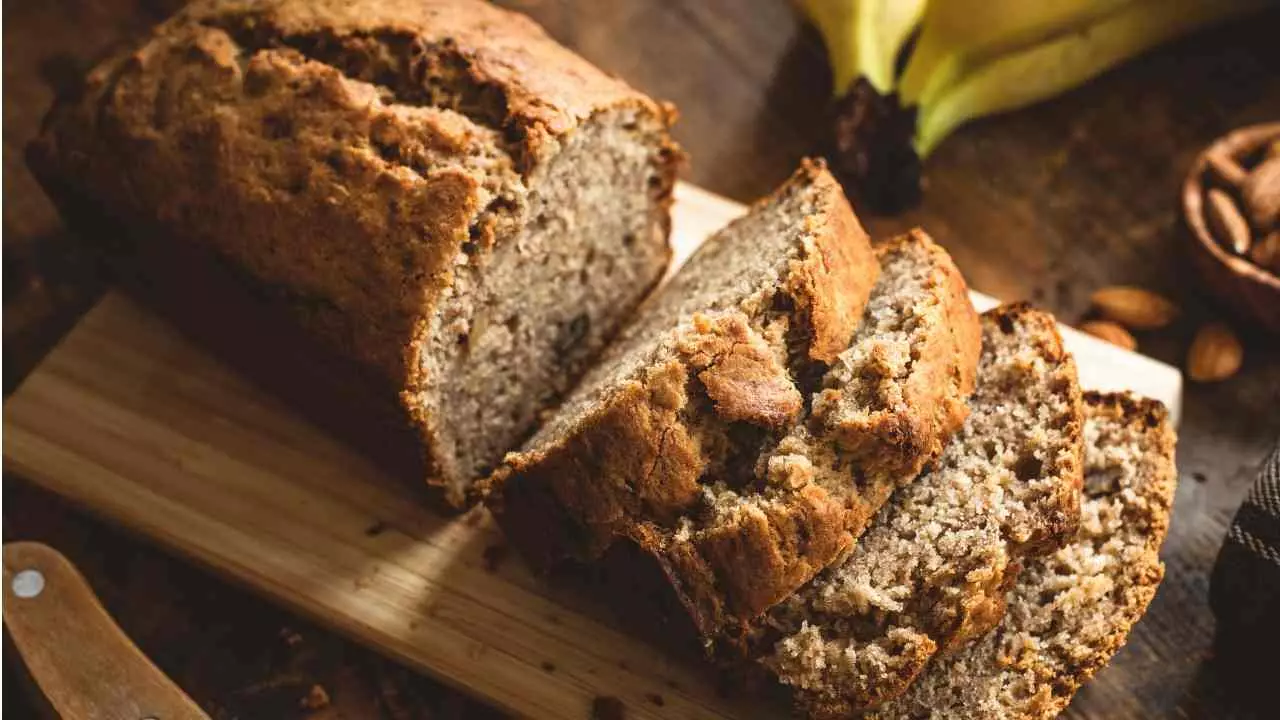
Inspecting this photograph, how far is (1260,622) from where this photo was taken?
291 cm

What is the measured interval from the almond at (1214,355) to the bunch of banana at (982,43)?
3.06 ft

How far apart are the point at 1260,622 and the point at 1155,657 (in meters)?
0.29

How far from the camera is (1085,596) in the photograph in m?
2.79

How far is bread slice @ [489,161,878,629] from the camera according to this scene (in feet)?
8.48

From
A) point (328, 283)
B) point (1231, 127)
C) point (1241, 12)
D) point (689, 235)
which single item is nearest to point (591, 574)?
point (328, 283)

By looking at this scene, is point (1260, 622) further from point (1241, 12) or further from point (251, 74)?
point (251, 74)

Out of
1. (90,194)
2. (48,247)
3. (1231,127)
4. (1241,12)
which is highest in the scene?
(1241,12)

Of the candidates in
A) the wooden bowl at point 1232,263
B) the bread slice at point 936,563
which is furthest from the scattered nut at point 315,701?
the wooden bowl at point 1232,263

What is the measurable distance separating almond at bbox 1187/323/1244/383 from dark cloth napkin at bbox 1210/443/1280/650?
591mm

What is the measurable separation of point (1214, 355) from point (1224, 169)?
525mm

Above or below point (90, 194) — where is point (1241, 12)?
above

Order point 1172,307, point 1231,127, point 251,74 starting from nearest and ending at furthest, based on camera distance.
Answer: point 251,74, point 1172,307, point 1231,127

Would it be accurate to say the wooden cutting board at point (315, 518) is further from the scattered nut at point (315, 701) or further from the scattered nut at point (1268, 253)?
the scattered nut at point (1268, 253)

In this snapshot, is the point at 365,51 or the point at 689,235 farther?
the point at 689,235
